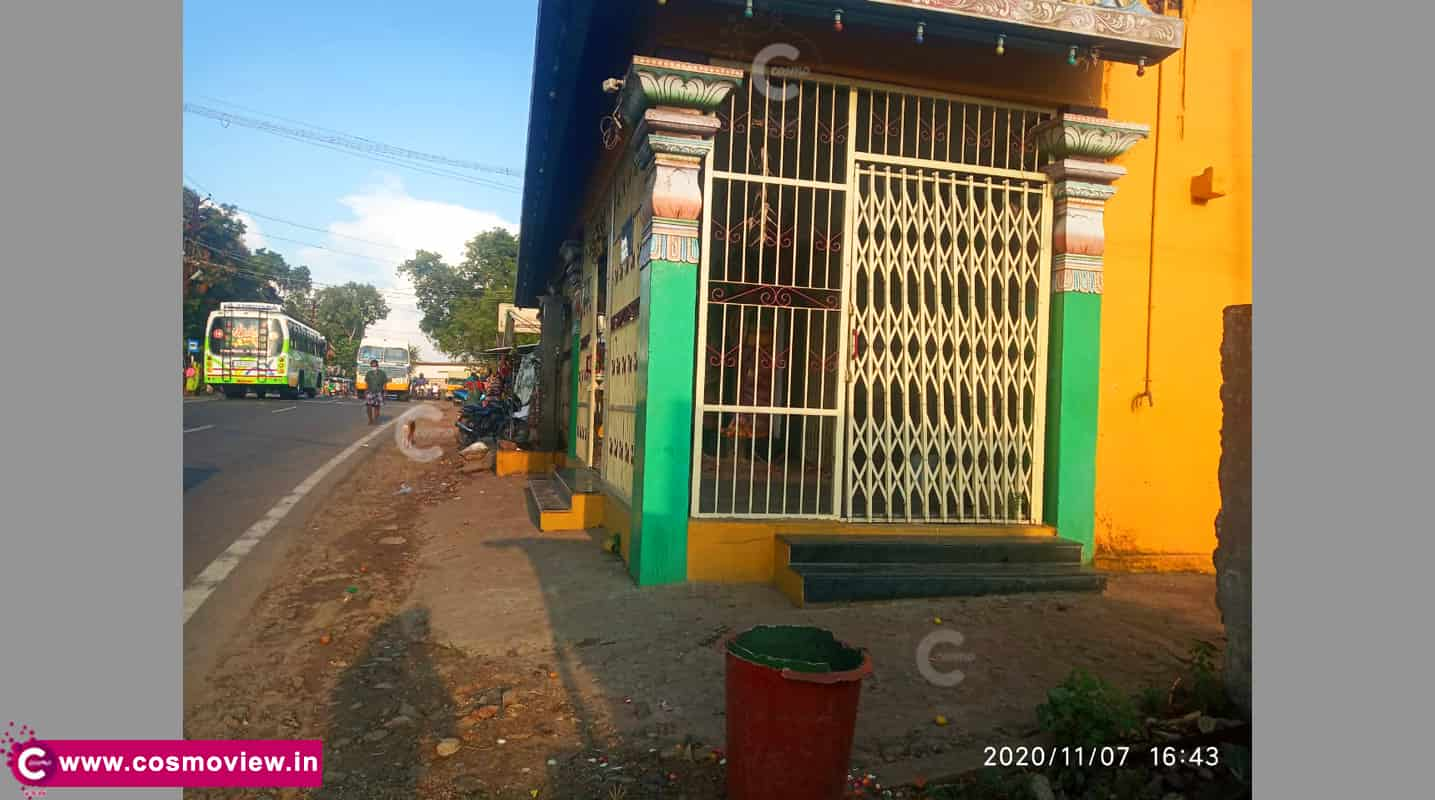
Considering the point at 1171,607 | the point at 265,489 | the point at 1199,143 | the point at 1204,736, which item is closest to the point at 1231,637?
the point at 1204,736

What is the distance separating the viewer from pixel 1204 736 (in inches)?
126

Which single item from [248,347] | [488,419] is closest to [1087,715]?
[488,419]

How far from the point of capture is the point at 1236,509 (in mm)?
3527

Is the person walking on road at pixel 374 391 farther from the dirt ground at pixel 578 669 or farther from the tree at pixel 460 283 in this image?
the tree at pixel 460 283

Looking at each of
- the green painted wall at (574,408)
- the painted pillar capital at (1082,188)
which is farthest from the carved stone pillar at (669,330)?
the green painted wall at (574,408)

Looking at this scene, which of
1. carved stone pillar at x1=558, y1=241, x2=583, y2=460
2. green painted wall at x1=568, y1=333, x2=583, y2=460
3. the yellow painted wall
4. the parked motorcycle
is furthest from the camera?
the parked motorcycle

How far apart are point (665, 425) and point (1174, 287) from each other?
4003 mm

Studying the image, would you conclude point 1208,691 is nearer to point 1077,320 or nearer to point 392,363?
point 1077,320

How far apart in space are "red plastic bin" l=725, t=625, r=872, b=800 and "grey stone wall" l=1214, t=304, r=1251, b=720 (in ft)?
5.50

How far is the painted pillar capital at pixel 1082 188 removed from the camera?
5961mm

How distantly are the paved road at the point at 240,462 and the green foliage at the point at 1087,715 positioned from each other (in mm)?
5486

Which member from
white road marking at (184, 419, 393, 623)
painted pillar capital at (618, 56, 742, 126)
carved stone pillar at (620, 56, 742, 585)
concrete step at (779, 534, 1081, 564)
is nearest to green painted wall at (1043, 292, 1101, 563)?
concrete step at (779, 534, 1081, 564)

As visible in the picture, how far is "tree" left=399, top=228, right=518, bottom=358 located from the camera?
169ft

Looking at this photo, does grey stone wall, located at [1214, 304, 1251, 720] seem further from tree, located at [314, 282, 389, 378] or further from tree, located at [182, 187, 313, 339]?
tree, located at [314, 282, 389, 378]
